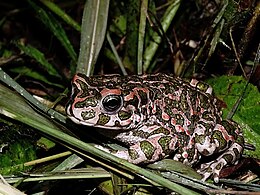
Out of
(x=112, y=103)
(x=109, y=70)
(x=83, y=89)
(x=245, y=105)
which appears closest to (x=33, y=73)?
(x=109, y=70)

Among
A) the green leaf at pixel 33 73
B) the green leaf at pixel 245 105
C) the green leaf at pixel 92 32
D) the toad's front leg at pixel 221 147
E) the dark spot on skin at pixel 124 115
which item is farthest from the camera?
the green leaf at pixel 33 73

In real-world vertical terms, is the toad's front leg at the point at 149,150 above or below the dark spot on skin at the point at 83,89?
below

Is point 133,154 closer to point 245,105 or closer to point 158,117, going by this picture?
point 158,117

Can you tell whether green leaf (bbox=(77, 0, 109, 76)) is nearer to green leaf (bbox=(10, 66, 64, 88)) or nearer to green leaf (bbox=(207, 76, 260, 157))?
green leaf (bbox=(10, 66, 64, 88))

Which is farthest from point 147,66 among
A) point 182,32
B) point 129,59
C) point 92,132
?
point 92,132

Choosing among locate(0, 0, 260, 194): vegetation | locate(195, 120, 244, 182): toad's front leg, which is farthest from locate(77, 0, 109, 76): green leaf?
locate(195, 120, 244, 182): toad's front leg

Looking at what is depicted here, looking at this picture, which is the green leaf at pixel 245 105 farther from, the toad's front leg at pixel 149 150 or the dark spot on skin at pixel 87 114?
the dark spot on skin at pixel 87 114

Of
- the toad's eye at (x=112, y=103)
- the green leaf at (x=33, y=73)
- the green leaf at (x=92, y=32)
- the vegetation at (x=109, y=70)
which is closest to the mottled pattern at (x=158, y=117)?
the toad's eye at (x=112, y=103)
